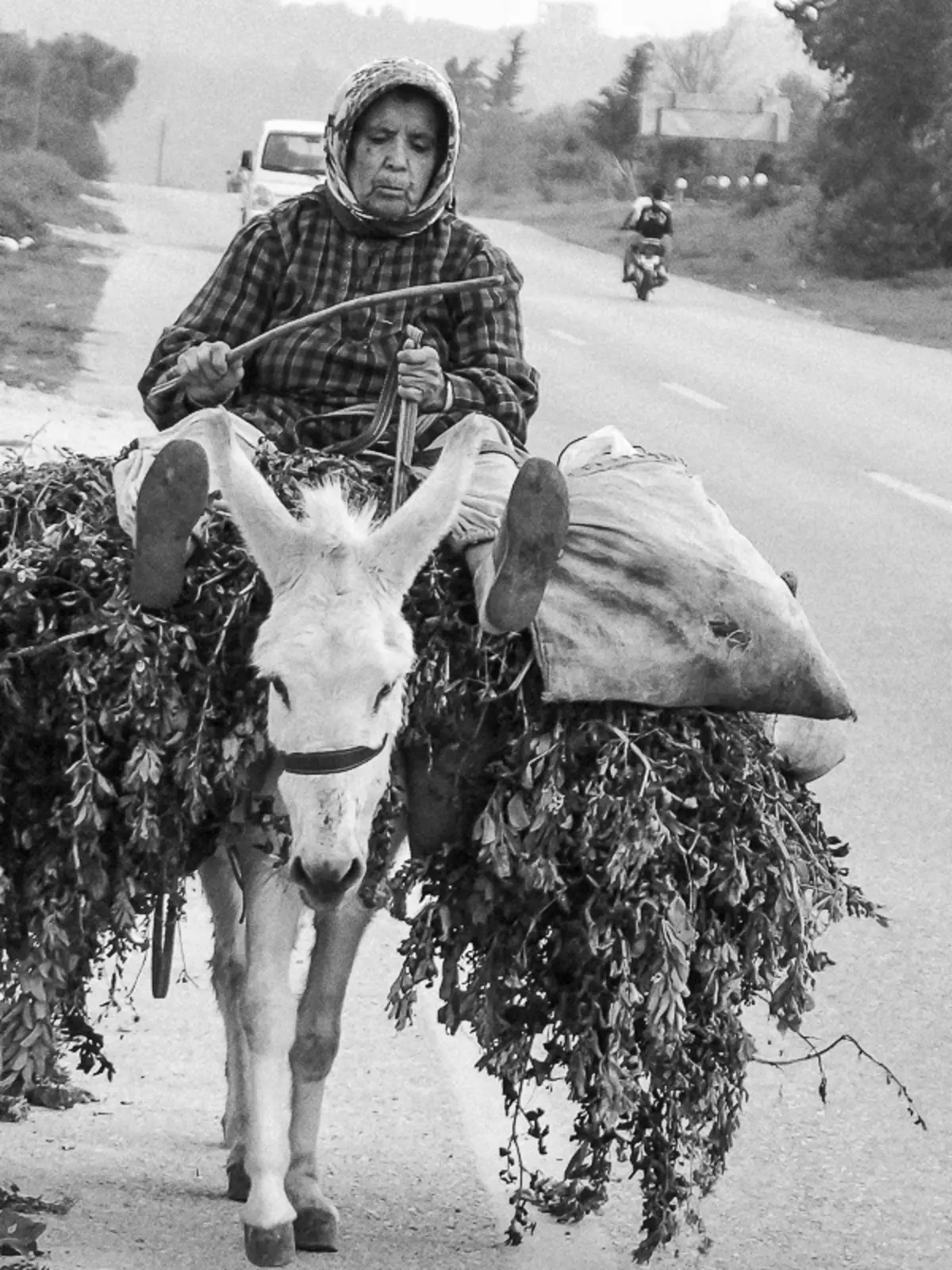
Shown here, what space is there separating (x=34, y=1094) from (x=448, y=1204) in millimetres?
1007

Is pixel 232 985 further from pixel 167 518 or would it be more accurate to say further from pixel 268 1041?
pixel 167 518

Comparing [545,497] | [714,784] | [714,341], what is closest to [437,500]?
[545,497]

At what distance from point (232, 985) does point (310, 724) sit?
1.20 meters

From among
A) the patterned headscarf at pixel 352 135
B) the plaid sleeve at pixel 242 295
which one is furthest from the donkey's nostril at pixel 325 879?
the patterned headscarf at pixel 352 135

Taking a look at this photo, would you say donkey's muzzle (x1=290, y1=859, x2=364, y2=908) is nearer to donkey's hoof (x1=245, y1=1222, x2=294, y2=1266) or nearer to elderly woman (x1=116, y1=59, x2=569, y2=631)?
donkey's hoof (x1=245, y1=1222, x2=294, y2=1266)

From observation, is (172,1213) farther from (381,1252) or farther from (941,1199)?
(941,1199)

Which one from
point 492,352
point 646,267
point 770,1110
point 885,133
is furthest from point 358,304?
point 885,133

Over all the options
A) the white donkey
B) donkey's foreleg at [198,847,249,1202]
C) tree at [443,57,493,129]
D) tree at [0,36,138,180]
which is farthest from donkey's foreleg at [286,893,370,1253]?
tree at [443,57,493,129]

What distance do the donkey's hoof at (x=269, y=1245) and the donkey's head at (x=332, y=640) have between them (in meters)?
0.88

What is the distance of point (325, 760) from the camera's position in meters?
3.31

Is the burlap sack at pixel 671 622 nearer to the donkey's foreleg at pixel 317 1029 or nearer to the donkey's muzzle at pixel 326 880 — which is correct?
the donkey's muzzle at pixel 326 880

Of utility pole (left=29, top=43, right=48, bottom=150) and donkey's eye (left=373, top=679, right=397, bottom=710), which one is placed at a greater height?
donkey's eye (left=373, top=679, right=397, bottom=710)

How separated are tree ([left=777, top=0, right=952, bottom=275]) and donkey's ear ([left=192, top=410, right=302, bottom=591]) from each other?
106 feet

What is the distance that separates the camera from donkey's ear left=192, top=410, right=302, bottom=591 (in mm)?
3479
